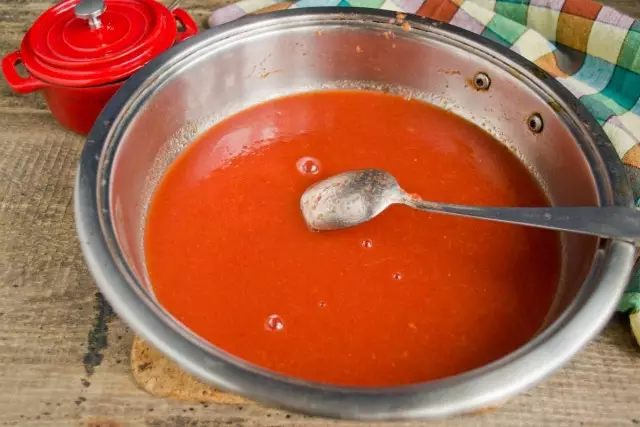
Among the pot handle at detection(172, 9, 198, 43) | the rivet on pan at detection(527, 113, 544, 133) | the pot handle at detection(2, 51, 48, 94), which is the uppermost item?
the rivet on pan at detection(527, 113, 544, 133)

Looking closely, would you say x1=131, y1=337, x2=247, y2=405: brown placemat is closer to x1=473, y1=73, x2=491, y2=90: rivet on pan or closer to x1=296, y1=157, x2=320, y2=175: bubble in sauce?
x1=296, y1=157, x2=320, y2=175: bubble in sauce

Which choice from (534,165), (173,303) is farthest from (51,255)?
(534,165)

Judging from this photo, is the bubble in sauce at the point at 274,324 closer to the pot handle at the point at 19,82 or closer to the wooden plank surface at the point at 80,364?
the wooden plank surface at the point at 80,364

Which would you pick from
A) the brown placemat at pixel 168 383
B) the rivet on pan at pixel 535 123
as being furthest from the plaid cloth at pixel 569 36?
the brown placemat at pixel 168 383

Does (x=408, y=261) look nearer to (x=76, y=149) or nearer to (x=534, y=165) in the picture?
(x=534, y=165)

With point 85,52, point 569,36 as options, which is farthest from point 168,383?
point 569,36

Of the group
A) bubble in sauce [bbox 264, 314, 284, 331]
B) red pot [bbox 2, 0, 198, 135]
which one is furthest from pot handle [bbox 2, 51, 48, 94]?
bubble in sauce [bbox 264, 314, 284, 331]

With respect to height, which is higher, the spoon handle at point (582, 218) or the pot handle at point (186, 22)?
the spoon handle at point (582, 218)
